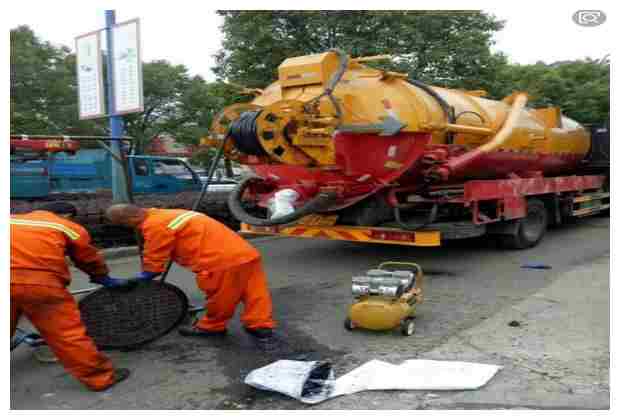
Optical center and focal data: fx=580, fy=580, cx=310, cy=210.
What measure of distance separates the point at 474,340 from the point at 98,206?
5850 mm

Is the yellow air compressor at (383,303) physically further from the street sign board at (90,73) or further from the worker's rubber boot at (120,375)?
the street sign board at (90,73)

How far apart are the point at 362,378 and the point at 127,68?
17.5ft

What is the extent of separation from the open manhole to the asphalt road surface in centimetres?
11

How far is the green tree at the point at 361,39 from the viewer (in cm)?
1049

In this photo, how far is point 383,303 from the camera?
174 inches

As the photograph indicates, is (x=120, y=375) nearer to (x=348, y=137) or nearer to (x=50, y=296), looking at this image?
(x=50, y=296)

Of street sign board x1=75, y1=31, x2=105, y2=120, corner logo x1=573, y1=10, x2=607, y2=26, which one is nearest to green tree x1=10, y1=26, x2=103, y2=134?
street sign board x1=75, y1=31, x2=105, y2=120

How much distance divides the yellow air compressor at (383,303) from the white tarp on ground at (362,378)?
64 cm

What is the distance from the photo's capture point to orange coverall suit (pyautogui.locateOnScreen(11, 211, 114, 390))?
3377 mm

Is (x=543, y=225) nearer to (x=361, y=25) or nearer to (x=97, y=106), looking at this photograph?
(x=361, y=25)

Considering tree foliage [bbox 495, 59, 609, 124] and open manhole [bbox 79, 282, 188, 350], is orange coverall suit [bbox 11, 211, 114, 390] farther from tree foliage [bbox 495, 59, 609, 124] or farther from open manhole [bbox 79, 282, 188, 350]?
tree foliage [bbox 495, 59, 609, 124]

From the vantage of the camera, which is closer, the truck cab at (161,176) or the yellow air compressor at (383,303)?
the yellow air compressor at (383,303)

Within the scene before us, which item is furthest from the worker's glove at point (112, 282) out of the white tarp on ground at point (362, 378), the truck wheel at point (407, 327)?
the truck wheel at point (407, 327)

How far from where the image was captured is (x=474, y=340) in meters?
4.34
